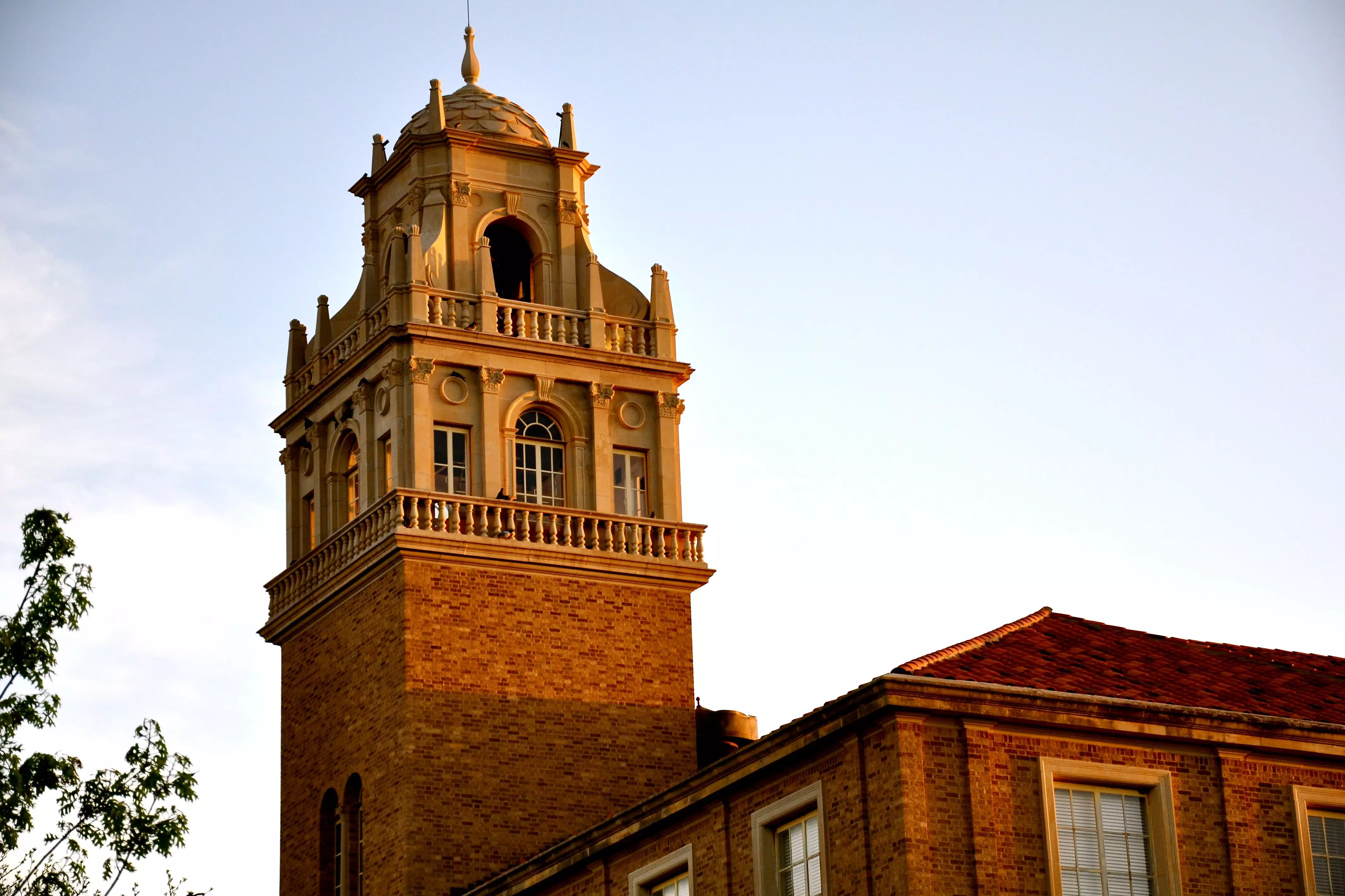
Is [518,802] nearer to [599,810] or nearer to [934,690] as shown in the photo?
[599,810]

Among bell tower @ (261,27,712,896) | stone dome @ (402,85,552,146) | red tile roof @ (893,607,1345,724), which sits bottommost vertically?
red tile roof @ (893,607,1345,724)

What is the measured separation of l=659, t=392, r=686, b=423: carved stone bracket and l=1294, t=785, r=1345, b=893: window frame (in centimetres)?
1841

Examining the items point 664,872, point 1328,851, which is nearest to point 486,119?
point 664,872

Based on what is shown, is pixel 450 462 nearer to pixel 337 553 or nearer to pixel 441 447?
pixel 441 447

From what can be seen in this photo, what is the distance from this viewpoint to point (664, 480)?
5094 cm

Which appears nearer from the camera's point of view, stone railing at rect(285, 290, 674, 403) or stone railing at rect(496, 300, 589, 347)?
stone railing at rect(285, 290, 674, 403)

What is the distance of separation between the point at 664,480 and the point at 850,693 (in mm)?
17153

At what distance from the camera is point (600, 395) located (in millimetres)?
50875

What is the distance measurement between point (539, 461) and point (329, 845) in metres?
8.30

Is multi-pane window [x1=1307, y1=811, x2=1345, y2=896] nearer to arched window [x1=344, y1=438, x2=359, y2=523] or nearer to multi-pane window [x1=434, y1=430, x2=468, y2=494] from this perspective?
multi-pane window [x1=434, y1=430, x2=468, y2=494]

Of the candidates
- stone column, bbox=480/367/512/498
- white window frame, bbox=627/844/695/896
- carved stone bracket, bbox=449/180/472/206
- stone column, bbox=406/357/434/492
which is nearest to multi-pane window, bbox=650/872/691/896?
white window frame, bbox=627/844/695/896

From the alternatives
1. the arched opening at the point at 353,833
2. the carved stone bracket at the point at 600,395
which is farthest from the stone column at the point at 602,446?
the arched opening at the point at 353,833

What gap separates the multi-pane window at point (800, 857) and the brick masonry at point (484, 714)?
452 inches

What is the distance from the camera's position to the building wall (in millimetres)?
33500
